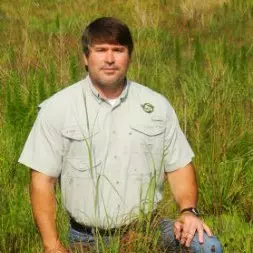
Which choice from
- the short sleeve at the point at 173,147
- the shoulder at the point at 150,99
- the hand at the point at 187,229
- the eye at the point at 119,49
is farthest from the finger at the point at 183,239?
the eye at the point at 119,49

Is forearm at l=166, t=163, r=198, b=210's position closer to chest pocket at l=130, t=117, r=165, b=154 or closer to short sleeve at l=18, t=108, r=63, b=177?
chest pocket at l=130, t=117, r=165, b=154

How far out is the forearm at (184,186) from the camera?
3303 millimetres

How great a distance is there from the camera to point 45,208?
10.4 feet

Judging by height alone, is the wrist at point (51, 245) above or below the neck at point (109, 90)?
below

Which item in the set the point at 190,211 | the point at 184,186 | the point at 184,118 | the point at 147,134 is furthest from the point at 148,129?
the point at 184,118

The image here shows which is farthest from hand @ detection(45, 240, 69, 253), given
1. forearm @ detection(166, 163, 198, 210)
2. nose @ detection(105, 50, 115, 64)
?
nose @ detection(105, 50, 115, 64)

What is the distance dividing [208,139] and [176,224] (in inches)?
69.4

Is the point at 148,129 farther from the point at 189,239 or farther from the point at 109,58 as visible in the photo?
the point at 189,239

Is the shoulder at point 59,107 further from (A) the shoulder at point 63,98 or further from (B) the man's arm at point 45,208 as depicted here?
(B) the man's arm at point 45,208

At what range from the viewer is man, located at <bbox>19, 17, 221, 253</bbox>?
3211mm

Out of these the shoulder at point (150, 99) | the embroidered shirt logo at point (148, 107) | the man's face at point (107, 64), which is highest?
the man's face at point (107, 64)

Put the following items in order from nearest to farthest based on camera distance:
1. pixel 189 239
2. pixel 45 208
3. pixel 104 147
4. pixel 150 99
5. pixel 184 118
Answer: pixel 189 239 < pixel 45 208 < pixel 104 147 < pixel 150 99 < pixel 184 118

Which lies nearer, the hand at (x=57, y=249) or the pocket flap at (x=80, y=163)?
the hand at (x=57, y=249)

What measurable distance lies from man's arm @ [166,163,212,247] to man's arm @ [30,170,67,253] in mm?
477
